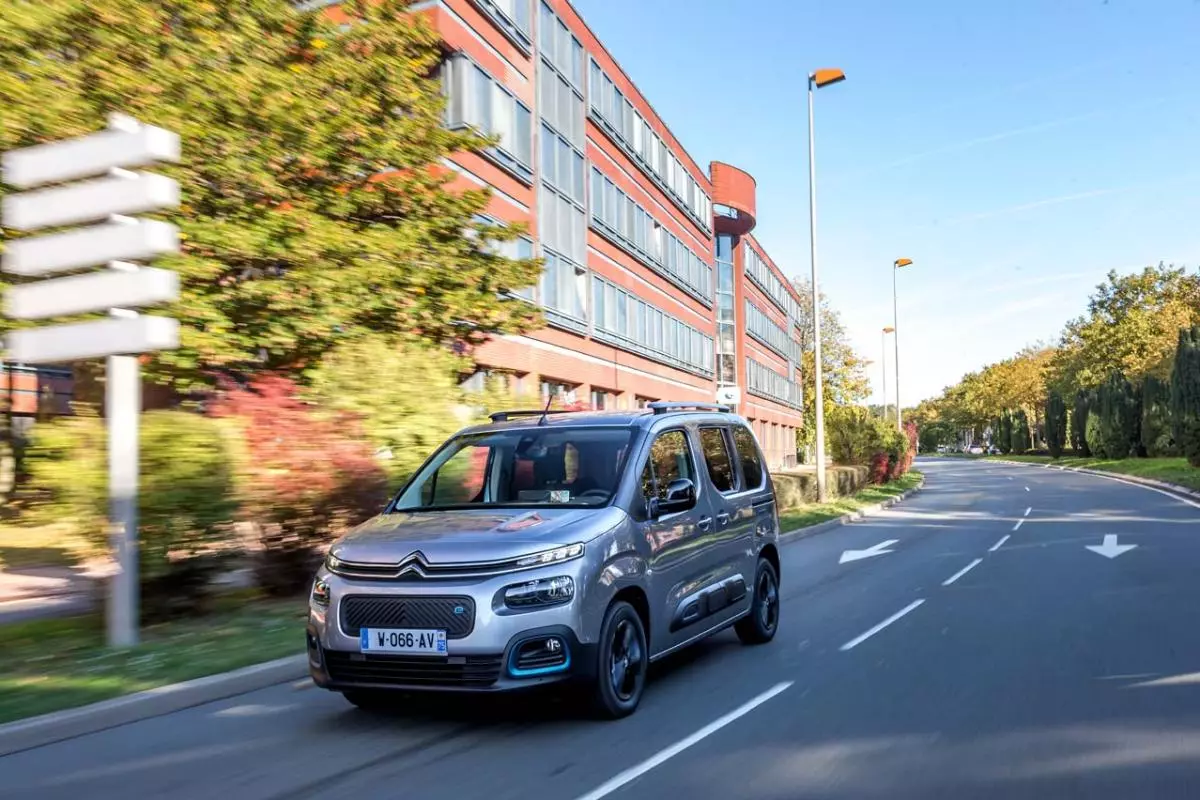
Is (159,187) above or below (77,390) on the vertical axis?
above

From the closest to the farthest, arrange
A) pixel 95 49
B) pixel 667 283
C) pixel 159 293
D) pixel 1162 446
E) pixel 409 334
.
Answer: pixel 159 293, pixel 95 49, pixel 409 334, pixel 667 283, pixel 1162 446

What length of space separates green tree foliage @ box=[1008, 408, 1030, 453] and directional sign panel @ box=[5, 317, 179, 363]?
340ft

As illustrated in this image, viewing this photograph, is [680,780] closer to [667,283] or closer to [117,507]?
[117,507]

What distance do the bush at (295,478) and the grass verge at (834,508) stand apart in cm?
962

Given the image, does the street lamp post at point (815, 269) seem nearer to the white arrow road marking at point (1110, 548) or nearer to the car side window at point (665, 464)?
the white arrow road marking at point (1110, 548)

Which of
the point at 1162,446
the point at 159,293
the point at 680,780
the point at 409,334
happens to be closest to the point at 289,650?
the point at 159,293

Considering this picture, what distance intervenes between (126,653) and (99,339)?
233 centimetres

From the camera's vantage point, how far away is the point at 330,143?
1327 cm

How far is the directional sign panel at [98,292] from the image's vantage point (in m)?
8.12

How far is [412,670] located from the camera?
578cm

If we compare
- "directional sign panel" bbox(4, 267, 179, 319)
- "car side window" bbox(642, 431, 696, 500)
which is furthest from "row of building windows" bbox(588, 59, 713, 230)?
"car side window" bbox(642, 431, 696, 500)

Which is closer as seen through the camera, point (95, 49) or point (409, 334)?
point (95, 49)

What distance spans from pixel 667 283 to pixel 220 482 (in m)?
37.1

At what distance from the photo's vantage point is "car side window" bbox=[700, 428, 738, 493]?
8.18m
